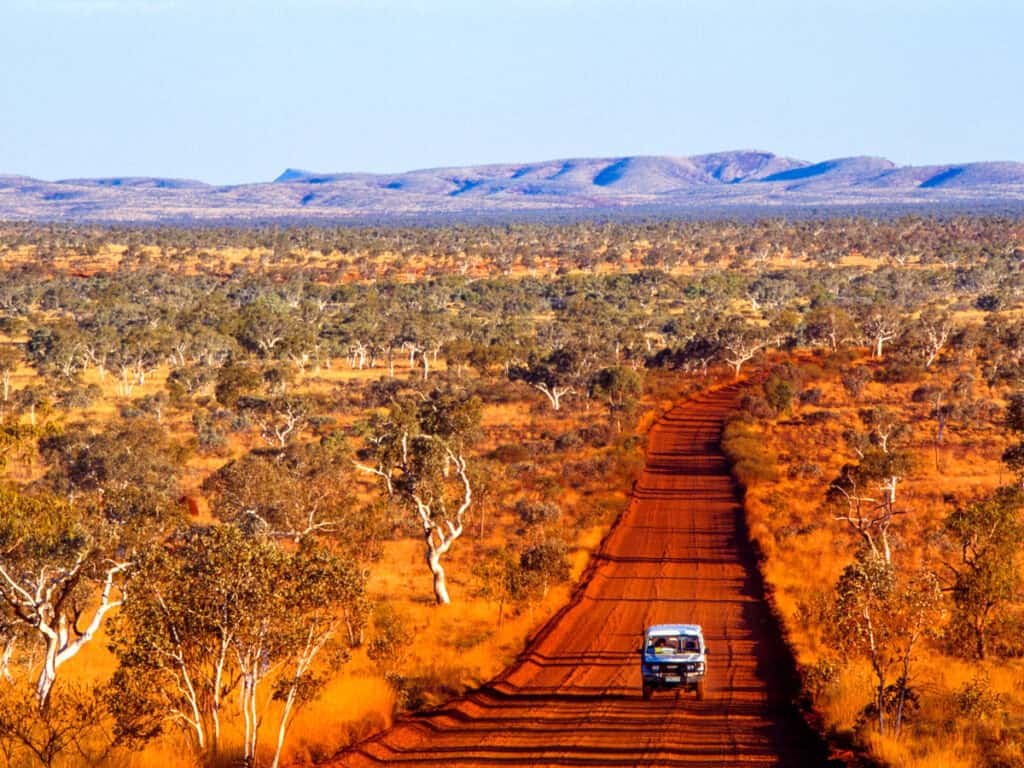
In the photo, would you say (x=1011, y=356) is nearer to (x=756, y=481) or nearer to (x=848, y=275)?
(x=756, y=481)

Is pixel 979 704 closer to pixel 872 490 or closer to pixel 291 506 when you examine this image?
pixel 291 506

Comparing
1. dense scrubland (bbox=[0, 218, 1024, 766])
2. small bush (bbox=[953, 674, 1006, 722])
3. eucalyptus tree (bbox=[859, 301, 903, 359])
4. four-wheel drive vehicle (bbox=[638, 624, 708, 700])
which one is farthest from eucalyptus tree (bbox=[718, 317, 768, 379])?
small bush (bbox=[953, 674, 1006, 722])

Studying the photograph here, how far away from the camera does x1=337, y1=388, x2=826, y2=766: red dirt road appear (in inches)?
890

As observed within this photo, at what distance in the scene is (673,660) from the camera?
2547cm

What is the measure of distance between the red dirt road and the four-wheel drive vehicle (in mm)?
507

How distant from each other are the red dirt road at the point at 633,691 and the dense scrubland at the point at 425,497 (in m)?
0.94

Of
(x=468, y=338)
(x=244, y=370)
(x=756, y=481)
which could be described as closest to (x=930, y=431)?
(x=756, y=481)

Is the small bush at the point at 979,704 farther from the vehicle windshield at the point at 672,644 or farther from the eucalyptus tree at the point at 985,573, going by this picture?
the eucalyptus tree at the point at 985,573

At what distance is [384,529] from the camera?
42.9 meters

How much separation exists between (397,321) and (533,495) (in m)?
56.9

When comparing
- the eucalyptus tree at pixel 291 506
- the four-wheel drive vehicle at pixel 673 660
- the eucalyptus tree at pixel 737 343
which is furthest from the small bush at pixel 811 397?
the four-wheel drive vehicle at pixel 673 660

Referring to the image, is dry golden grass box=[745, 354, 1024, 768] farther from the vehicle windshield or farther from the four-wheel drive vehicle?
the vehicle windshield

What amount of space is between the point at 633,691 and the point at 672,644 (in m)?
2.05

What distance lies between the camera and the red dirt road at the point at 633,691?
22594 millimetres
